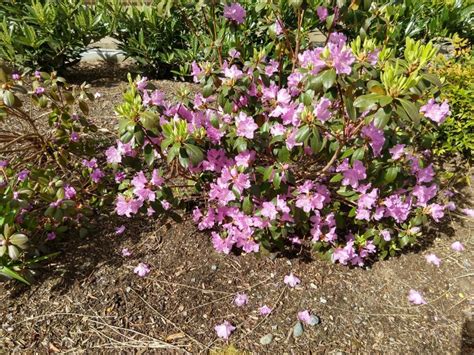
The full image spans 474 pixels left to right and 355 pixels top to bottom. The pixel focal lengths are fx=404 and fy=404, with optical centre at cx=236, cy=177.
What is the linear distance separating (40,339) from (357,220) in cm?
172

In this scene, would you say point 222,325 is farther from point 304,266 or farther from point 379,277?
point 379,277

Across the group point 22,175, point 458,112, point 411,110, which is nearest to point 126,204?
point 22,175

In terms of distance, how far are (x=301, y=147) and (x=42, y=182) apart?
1.39 m

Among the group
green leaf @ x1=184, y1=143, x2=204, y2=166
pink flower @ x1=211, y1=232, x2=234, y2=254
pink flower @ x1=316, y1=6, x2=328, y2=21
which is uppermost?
pink flower @ x1=316, y1=6, x2=328, y2=21

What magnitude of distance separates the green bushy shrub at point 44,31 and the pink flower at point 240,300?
9.39 feet

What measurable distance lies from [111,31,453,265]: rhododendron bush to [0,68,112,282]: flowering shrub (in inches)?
17.4

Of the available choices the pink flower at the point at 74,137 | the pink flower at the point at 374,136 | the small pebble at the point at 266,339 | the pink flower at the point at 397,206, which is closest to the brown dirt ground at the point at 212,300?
the small pebble at the point at 266,339

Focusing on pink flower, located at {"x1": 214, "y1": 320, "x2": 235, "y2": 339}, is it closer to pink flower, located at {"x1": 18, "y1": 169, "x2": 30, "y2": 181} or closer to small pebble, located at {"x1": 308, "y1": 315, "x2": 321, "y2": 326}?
small pebble, located at {"x1": 308, "y1": 315, "x2": 321, "y2": 326}

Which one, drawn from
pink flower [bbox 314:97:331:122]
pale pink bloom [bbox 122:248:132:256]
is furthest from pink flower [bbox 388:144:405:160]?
pale pink bloom [bbox 122:248:132:256]

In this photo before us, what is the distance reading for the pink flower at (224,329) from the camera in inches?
77.2

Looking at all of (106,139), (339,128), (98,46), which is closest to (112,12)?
(98,46)

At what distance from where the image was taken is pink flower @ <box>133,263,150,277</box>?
222cm

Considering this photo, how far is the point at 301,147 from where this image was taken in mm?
1873

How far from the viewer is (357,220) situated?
2.22 m
